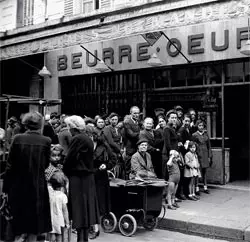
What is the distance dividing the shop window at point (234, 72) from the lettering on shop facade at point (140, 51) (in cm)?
53

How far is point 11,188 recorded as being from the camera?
4902mm

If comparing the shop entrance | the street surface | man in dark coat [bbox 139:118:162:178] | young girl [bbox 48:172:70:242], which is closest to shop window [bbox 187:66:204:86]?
the shop entrance

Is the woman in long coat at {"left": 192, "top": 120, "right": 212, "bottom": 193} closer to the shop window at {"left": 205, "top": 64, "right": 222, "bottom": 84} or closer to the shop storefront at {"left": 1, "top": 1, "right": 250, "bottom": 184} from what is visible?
the shop storefront at {"left": 1, "top": 1, "right": 250, "bottom": 184}

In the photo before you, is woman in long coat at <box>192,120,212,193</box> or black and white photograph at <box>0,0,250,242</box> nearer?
black and white photograph at <box>0,0,250,242</box>

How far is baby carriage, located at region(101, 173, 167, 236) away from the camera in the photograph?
6.58 meters

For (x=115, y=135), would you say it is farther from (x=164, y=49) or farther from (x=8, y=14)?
(x=8, y=14)

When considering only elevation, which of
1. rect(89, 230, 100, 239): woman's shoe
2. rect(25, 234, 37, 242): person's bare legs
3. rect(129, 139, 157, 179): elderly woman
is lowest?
rect(89, 230, 100, 239): woman's shoe

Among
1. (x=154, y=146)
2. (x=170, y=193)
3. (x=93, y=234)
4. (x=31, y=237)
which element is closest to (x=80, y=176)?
(x=31, y=237)

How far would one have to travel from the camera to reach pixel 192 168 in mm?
8766

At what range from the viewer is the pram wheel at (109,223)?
6.75 meters

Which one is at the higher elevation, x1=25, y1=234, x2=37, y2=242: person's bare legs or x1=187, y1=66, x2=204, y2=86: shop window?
x1=187, y1=66, x2=204, y2=86: shop window

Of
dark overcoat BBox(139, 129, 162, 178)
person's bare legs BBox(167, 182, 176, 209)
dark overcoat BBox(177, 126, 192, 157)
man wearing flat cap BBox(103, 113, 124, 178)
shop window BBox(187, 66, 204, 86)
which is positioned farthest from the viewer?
shop window BBox(187, 66, 204, 86)

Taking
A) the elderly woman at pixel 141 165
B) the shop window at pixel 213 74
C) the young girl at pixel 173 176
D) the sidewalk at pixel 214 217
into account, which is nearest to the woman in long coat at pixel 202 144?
the sidewalk at pixel 214 217

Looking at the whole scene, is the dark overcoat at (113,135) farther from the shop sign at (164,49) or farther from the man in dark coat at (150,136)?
the shop sign at (164,49)
